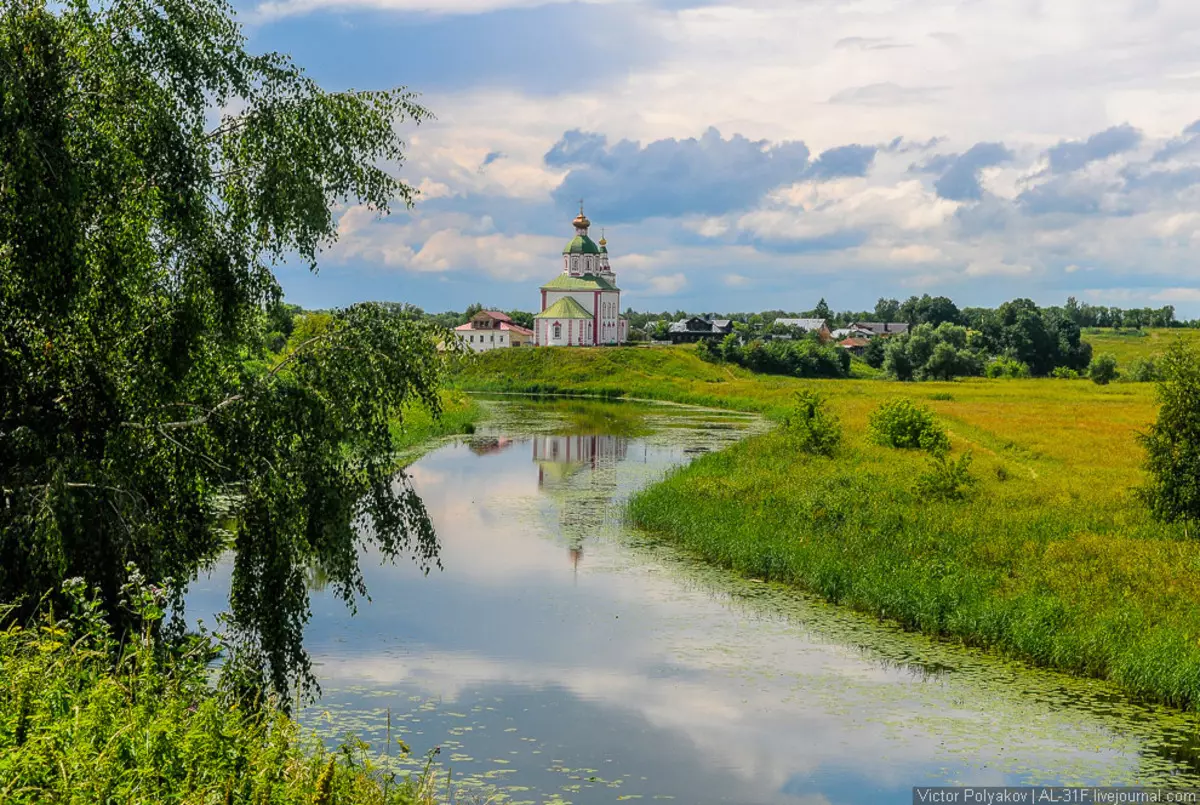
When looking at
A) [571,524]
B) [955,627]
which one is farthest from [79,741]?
[571,524]

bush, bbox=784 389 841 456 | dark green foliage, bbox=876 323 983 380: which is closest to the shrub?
bush, bbox=784 389 841 456

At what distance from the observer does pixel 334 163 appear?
13.4 metres

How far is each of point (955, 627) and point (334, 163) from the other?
43.0 feet

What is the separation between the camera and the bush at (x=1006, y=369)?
118312mm

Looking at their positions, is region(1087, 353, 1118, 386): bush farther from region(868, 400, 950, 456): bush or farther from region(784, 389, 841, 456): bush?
region(784, 389, 841, 456): bush

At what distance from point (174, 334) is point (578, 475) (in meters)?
30.6

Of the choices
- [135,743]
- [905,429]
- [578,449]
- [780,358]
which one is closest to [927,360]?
[780,358]

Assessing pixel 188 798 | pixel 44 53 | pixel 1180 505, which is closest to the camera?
pixel 188 798

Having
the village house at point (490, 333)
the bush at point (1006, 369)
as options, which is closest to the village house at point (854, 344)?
the bush at point (1006, 369)

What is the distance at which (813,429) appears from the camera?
4128 cm

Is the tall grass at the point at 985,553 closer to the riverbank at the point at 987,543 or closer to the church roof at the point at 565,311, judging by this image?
the riverbank at the point at 987,543

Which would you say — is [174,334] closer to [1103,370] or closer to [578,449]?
[578,449]

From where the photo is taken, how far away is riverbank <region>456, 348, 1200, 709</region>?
1756 cm

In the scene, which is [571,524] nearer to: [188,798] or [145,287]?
[145,287]
